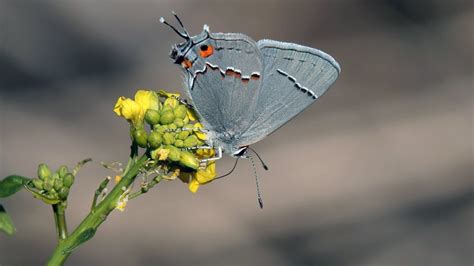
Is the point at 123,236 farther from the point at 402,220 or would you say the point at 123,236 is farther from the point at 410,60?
the point at 410,60

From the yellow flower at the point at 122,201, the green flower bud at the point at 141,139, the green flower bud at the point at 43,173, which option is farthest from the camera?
the green flower bud at the point at 141,139

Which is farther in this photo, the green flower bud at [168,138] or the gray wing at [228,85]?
the gray wing at [228,85]

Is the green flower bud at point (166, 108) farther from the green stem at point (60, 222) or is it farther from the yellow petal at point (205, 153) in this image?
the green stem at point (60, 222)

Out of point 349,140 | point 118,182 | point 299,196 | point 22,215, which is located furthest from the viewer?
point 349,140

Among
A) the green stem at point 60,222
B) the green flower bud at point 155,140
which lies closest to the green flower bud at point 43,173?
the green stem at point 60,222

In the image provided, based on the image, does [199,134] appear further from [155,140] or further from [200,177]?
[155,140]

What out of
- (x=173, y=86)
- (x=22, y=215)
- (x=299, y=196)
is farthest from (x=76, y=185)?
(x=299, y=196)

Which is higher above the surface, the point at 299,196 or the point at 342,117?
the point at 342,117
